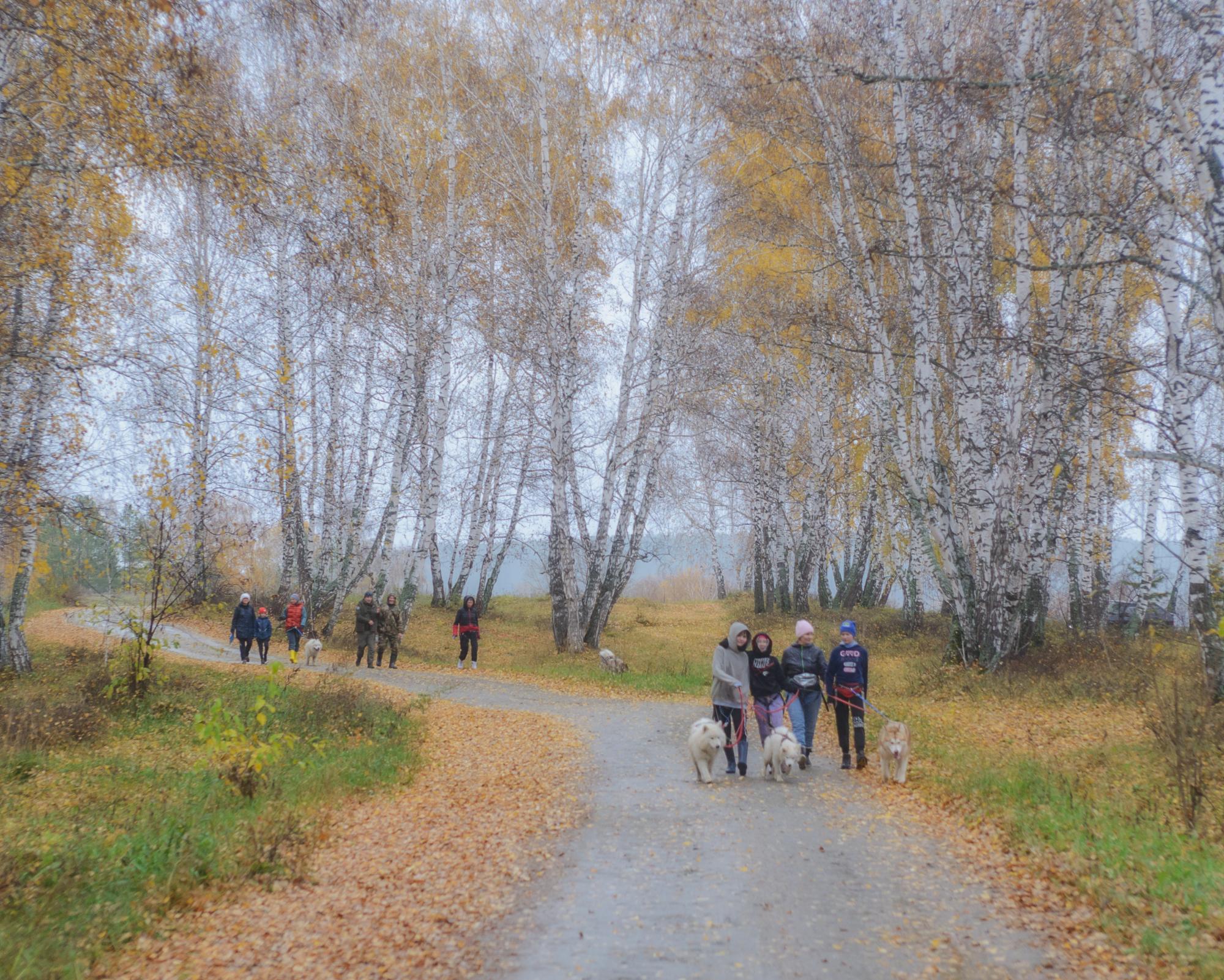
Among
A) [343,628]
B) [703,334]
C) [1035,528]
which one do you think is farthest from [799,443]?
[343,628]

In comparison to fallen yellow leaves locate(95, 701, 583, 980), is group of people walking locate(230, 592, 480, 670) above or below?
above

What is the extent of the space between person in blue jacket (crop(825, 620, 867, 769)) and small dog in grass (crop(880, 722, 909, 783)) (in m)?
0.51

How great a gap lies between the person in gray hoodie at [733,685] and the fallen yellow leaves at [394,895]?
183cm

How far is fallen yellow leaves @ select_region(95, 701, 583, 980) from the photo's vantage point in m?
4.77

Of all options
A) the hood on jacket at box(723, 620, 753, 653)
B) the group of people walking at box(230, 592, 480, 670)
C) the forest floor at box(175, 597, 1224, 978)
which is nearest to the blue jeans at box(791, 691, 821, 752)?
the forest floor at box(175, 597, 1224, 978)

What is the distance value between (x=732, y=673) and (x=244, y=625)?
13.7 meters

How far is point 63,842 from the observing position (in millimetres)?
6242

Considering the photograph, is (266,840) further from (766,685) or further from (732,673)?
(766,685)

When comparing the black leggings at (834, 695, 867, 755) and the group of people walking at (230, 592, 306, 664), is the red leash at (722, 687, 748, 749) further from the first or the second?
the group of people walking at (230, 592, 306, 664)

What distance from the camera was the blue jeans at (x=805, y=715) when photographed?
9672 millimetres

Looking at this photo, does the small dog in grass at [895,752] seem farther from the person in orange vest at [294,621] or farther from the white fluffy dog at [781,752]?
the person in orange vest at [294,621]

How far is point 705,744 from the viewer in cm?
862

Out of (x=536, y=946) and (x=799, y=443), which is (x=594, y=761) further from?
(x=799, y=443)

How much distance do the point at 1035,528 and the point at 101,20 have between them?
49.4 feet
